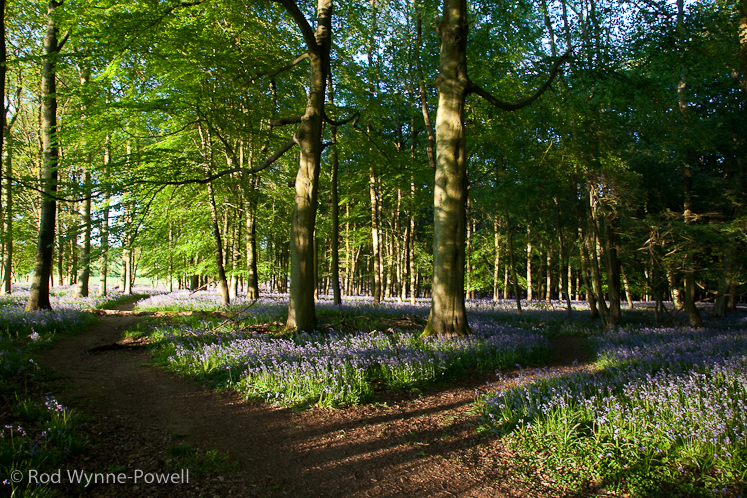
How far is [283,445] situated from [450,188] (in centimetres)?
588

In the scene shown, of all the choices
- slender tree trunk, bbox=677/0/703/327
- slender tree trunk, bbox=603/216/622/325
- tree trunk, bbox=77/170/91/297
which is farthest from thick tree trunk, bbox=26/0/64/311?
slender tree trunk, bbox=603/216/622/325

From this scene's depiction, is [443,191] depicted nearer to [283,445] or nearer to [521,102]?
[521,102]

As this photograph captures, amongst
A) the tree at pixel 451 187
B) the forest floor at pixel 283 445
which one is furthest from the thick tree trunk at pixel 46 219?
the tree at pixel 451 187

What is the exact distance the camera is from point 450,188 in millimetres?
8094

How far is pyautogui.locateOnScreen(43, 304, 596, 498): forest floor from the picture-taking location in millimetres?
3180

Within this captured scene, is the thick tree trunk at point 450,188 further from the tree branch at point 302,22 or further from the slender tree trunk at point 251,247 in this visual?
the slender tree trunk at point 251,247

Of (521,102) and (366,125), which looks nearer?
(521,102)

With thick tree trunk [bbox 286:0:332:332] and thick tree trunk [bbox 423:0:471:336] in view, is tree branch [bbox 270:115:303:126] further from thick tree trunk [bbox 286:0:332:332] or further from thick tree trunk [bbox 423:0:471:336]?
thick tree trunk [bbox 423:0:471:336]

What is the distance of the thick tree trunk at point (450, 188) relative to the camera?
8000 mm

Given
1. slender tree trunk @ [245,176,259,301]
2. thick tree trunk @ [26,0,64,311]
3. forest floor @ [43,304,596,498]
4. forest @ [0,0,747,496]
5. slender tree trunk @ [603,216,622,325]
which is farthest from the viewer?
slender tree trunk @ [245,176,259,301]

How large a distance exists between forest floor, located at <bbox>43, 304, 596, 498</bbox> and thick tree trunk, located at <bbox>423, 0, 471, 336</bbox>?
224 centimetres

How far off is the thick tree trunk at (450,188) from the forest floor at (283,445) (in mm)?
2235

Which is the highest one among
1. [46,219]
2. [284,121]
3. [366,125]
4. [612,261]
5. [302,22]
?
[366,125]

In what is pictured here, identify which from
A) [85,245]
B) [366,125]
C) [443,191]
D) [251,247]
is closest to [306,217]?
[443,191]
